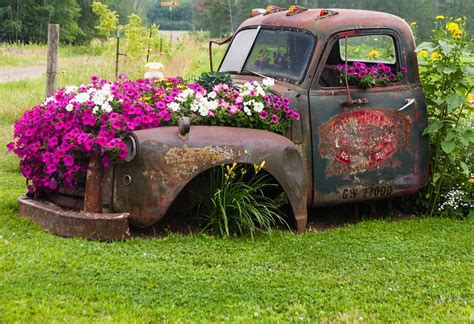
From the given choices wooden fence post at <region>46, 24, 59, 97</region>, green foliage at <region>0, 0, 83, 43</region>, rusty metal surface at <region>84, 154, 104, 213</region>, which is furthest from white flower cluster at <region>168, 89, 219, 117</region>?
green foliage at <region>0, 0, 83, 43</region>

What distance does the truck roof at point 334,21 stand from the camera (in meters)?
6.07

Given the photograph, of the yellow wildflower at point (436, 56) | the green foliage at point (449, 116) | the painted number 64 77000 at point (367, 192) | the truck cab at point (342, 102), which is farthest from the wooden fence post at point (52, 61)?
the yellow wildflower at point (436, 56)

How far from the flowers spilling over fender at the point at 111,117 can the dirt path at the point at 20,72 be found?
14.9 m

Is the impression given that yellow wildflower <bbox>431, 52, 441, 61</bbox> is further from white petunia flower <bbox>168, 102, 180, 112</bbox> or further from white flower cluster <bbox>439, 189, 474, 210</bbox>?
white petunia flower <bbox>168, 102, 180, 112</bbox>

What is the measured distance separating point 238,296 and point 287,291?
348 mm

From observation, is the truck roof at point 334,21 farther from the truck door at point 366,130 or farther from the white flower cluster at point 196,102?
the white flower cluster at point 196,102

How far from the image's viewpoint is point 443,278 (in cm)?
493

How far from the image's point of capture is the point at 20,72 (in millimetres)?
22922

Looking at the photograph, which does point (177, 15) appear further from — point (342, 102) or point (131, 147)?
point (131, 147)

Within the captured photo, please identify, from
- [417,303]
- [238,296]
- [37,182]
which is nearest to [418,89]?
[417,303]

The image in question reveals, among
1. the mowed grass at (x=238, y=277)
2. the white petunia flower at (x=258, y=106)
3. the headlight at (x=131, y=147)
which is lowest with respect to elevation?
the mowed grass at (x=238, y=277)

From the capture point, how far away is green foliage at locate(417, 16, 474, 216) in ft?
20.5

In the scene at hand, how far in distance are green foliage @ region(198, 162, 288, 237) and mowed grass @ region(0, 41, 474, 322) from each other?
15 cm

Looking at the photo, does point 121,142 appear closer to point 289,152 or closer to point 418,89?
point 289,152
